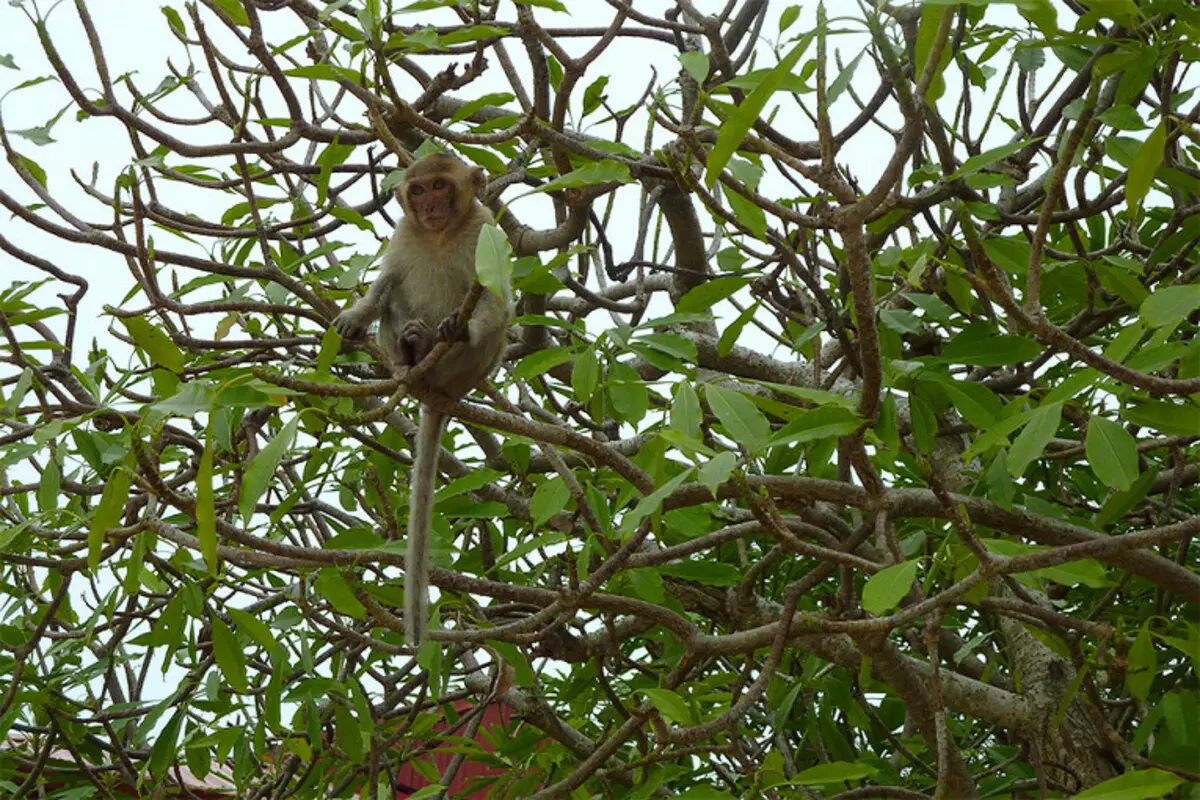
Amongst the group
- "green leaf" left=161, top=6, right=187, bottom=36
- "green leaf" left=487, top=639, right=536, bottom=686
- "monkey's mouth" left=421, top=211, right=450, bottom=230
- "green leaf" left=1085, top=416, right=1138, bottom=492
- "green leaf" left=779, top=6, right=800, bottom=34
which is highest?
"green leaf" left=161, top=6, right=187, bottom=36

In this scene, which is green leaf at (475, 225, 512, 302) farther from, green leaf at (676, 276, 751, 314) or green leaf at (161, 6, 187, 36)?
green leaf at (161, 6, 187, 36)

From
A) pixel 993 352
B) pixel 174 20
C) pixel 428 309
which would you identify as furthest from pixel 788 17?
pixel 174 20

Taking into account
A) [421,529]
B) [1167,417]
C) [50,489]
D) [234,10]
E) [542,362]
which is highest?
[234,10]

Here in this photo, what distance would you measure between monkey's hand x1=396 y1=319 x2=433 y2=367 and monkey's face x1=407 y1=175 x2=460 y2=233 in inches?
14.9

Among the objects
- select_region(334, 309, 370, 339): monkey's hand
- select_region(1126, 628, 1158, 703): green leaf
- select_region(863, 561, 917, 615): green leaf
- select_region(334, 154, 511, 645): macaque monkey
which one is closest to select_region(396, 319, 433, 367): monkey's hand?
select_region(334, 154, 511, 645): macaque monkey

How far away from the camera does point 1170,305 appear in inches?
71.6

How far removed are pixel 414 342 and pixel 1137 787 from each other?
76.7 inches

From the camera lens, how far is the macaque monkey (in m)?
2.79

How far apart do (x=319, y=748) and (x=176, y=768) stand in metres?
0.84

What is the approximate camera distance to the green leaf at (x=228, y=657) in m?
2.63

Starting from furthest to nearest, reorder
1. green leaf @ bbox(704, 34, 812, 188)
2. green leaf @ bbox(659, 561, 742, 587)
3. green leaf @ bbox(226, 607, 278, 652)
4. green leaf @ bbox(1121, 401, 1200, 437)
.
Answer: green leaf @ bbox(659, 561, 742, 587) → green leaf @ bbox(226, 607, 278, 652) → green leaf @ bbox(1121, 401, 1200, 437) → green leaf @ bbox(704, 34, 812, 188)

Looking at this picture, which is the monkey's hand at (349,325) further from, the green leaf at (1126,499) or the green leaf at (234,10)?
the green leaf at (1126,499)

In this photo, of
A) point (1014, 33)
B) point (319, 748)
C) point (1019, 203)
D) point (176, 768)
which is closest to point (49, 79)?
point (319, 748)

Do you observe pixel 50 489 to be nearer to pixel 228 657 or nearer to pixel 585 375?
pixel 228 657
